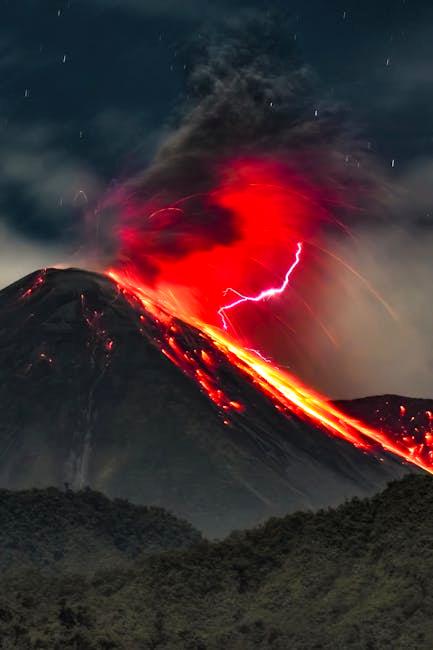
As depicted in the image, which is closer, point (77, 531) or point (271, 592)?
point (271, 592)

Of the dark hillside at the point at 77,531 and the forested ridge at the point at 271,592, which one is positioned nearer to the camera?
the forested ridge at the point at 271,592

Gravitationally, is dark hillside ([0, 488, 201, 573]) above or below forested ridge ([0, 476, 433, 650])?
above

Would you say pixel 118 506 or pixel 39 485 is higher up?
pixel 39 485

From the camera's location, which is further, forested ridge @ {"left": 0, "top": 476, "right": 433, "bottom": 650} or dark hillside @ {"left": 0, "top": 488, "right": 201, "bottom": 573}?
dark hillside @ {"left": 0, "top": 488, "right": 201, "bottom": 573}

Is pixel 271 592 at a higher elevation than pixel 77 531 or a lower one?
lower

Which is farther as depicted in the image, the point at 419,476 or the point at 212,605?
the point at 419,476

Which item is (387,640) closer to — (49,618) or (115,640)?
(115,640)

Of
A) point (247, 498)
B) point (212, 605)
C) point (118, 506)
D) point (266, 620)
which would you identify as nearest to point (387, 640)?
point (266, 620)

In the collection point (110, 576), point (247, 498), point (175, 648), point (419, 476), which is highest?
point (247, 498)

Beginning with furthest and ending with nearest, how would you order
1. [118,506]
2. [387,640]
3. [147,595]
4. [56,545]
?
[118,506] → [56,545] → [147,595] → [387,640]

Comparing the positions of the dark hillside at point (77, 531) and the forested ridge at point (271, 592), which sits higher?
the dark hillside at point (77, 531)

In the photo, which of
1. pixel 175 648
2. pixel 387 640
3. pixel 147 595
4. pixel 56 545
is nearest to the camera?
pixel 387 640
